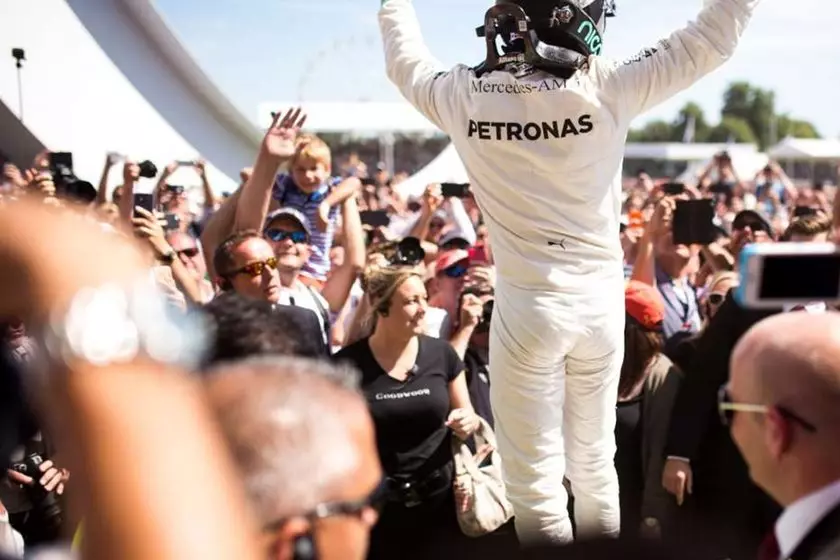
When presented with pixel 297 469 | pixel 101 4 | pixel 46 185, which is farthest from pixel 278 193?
pixel 101 4

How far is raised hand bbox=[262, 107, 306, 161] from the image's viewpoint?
12.7ft

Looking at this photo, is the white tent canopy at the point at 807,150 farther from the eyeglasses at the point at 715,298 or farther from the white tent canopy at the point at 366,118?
the eyeglasses at the point at 715,298

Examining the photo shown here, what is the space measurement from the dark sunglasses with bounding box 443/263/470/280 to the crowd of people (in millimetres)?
11

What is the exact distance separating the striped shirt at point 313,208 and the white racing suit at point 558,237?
1.86m

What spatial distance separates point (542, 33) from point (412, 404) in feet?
4.85

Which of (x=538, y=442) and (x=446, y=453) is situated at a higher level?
(x=538, y=442)

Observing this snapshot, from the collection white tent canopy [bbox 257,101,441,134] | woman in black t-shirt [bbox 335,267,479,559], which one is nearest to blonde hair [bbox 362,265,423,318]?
woman in black t-shirt [bbox 335,267,479,559]

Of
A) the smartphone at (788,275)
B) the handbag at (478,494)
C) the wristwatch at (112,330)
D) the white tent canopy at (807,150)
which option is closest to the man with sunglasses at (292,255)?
the handbag at (478,494)

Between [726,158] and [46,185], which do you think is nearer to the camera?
[46,185]

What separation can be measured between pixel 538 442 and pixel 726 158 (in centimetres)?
1081

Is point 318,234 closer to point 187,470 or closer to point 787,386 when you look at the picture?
point 787,386

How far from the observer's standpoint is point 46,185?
15.1ft

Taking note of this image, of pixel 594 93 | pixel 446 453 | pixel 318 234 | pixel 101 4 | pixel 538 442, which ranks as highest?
pixel 101 4

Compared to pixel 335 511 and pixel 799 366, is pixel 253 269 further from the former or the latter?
pixel 335 511
